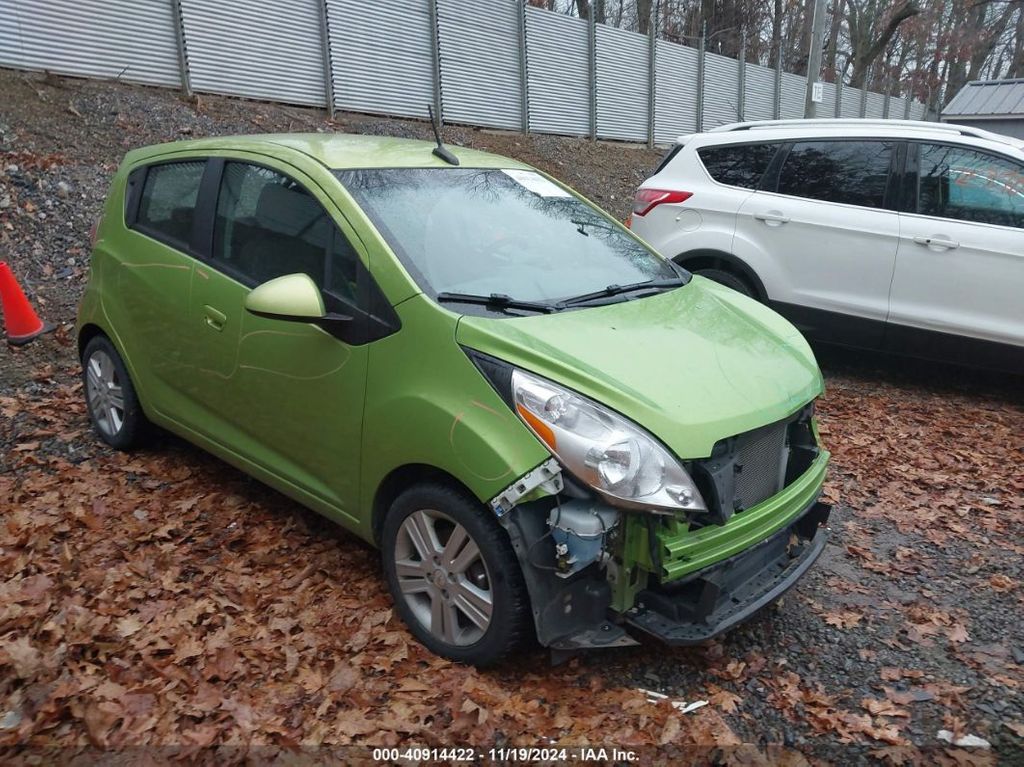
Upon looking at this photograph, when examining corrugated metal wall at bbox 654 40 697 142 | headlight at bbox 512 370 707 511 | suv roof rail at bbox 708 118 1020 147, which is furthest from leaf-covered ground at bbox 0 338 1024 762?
corrugated metal wall at bbox 654 40 697 142

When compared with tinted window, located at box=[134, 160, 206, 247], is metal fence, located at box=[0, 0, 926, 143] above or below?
above

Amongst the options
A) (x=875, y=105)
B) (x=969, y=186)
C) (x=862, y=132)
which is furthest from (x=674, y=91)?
(x=969, y=186)

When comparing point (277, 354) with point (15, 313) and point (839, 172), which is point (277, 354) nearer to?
point (15, 313)

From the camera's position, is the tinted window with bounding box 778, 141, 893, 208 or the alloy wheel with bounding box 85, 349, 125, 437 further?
the tinted window with bounding box 778, 141, 893, 208

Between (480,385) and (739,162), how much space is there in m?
4.70

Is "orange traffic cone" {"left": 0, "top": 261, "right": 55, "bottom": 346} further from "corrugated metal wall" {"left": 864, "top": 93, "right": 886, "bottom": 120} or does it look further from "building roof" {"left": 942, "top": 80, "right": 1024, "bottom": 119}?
"corrugated metal wall" {"left": 864, "top": 93, "right": 886, "bottom": 120}

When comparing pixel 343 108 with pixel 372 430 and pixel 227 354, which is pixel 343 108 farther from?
pixel 372 430

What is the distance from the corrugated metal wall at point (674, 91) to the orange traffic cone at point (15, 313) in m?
16.1

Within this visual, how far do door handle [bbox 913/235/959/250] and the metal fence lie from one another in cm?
936

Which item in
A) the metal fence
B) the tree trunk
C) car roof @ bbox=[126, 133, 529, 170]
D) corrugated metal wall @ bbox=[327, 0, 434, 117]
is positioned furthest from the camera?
the tree trunk

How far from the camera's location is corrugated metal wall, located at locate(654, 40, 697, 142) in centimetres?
1970

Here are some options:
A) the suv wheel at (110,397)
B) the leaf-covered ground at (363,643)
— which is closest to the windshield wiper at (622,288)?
the leaf-covered ground at (363,643)

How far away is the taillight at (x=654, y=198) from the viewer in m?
6.83

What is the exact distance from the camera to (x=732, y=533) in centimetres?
284
